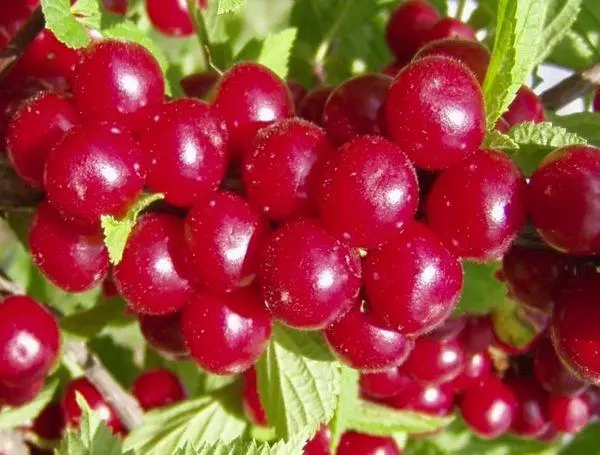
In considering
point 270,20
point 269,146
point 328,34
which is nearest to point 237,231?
point 269,146

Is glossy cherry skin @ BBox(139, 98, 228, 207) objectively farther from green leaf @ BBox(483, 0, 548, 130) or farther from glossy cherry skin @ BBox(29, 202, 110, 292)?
green leaf @ BBox(483, 0, 548, 130)

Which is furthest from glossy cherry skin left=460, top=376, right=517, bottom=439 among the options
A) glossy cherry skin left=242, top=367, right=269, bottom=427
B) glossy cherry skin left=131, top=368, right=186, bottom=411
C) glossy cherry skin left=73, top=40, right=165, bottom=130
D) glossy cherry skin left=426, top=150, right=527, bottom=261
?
glossy cherry skin left=73, top=40, right=165, bottom=130

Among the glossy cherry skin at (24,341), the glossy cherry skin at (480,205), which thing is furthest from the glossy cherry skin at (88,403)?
the glossy cherry skin at (480,205)

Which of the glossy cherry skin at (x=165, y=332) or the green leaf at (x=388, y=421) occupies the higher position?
the glossy cherry skin at (x=165, y=332)

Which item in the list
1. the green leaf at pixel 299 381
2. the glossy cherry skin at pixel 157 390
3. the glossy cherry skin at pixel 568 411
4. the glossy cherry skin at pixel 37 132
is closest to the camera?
the glossy cherry skin at pixel 37 132

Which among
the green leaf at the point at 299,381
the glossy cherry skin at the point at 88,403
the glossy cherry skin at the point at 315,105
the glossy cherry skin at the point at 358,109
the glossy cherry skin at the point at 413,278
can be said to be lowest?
the glossy cherry skin at the point at 88,403

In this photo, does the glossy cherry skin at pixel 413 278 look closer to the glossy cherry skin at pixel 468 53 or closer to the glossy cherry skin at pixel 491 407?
the glossy cherry skin at pixel 468 53
